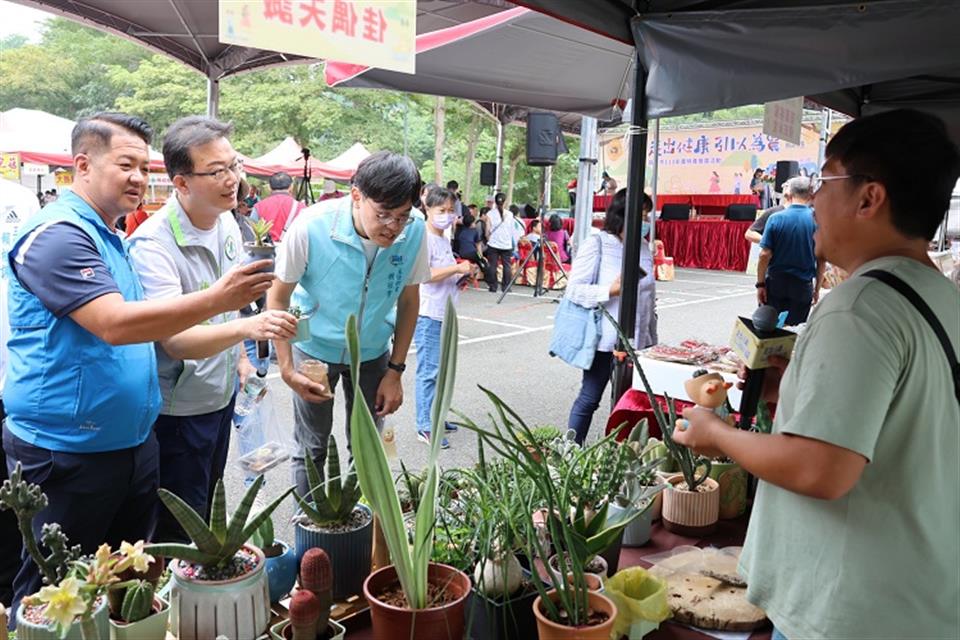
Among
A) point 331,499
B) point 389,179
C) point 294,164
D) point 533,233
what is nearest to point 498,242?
point 533,233

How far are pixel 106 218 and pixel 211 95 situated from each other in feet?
25.7

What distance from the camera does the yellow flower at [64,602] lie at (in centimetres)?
93

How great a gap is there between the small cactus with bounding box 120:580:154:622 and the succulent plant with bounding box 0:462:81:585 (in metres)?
0.12

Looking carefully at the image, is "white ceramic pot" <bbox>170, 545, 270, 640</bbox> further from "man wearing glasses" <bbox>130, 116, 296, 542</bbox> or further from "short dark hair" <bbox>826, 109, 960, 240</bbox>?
"short dark hair" <bbox>826, 109, 960, 240</bbox>

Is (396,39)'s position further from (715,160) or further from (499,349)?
(715,160)

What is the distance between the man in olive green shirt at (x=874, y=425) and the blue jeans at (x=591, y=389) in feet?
8.75

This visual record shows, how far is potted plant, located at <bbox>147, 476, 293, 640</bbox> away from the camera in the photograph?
1.13 metres

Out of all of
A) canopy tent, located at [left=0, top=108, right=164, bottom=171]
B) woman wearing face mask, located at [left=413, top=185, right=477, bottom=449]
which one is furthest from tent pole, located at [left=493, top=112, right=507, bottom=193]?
woman wearing face mask, located at [left=413, top=185, right=477, bottom=449]

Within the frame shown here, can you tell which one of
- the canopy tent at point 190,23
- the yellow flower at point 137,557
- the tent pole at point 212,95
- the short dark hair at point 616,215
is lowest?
the yellow flower at point 137,557

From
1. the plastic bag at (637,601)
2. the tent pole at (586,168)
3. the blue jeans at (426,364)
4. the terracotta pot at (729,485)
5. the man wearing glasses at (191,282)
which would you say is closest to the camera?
the plastic bag at (637,601)

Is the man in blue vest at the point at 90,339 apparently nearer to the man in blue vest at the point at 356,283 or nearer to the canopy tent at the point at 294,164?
the man in blue vest at the point at 356,283

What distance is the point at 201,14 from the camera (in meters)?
7.88

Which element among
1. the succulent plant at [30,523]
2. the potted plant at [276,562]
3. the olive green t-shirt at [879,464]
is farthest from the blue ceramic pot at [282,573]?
the olive green t-shirt at [879,464]

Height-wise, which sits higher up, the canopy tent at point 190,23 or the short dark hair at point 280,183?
the canopy tent at point 190,23
